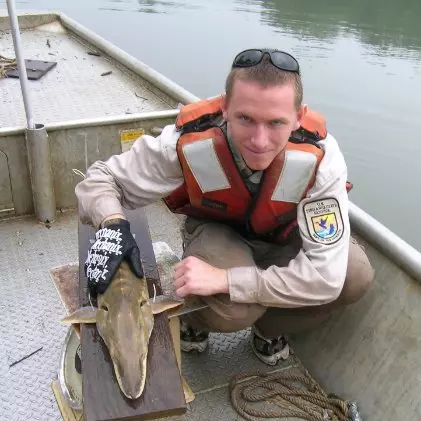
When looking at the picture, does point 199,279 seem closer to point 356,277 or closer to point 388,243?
point 356,277

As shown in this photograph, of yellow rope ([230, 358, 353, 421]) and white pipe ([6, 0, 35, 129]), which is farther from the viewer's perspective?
white pipe ([6, 0, 35, 129])

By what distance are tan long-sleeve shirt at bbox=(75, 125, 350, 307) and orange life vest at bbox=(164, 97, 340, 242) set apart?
57mm

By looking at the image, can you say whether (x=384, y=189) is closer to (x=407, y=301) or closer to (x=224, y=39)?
(x=407, y=301)

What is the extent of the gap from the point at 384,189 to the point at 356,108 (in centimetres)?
298

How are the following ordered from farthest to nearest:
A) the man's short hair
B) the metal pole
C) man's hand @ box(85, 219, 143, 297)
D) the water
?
the water
the metal pole
man's hand @ box(85, 219, 143, 297)
the man's short hair

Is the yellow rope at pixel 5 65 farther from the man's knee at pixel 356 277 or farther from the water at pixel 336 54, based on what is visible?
the water at pixel 336 54

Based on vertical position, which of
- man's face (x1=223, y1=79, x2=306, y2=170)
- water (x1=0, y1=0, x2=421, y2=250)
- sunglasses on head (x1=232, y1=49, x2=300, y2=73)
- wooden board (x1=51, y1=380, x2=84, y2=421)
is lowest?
water (x1=0, y1=0, x2=421, y2=250)

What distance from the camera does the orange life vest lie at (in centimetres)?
210

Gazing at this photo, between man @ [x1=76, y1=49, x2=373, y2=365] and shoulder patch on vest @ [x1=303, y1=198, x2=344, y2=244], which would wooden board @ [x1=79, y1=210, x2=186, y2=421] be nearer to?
man @ [x1=76, y1=49, x2=373, y2=365]

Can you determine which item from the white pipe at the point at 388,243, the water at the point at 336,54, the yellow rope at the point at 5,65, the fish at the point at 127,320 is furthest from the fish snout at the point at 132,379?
the water at the point at 336,54

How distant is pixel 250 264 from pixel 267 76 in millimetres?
774

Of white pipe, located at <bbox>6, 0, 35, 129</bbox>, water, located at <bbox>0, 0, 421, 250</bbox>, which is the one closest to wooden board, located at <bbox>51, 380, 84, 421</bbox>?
white pipe, located at <bbox>6, 0, 35, 129</bbox>

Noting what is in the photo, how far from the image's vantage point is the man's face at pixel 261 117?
185 centimetres

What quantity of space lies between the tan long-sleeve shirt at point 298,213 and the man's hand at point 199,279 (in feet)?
0.13
